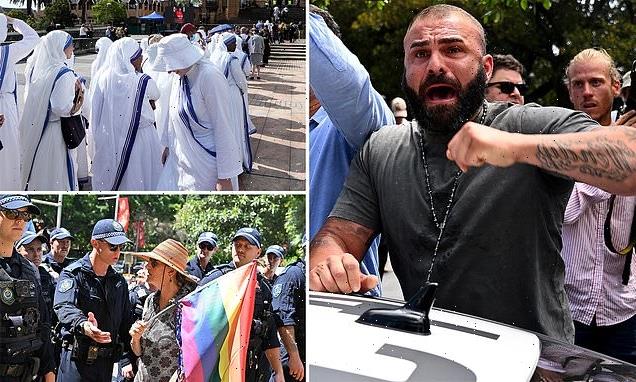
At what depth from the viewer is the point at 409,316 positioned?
1.67m

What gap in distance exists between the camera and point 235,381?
1886 millimetres

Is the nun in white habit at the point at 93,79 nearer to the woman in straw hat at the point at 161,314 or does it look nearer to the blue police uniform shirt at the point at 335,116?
the woman in straw hat at the point at 161,314

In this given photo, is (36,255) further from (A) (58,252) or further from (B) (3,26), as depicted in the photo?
(B) (3,26)

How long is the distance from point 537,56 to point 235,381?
367 cm

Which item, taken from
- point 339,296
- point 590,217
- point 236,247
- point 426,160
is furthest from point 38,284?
point 590,217

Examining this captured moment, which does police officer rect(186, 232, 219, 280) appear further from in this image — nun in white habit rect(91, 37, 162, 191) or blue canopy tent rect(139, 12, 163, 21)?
blue canopy tent rect(139, 12, 163, 21)

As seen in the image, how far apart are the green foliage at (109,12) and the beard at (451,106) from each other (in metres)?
0.71

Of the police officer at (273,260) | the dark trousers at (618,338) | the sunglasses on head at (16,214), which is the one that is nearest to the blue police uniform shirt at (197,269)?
the police officer at (273,260)

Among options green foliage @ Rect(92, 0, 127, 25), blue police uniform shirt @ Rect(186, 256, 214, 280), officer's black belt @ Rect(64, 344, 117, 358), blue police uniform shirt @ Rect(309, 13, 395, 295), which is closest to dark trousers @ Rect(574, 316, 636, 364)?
blue police uniform shirt @ Rect(309, 13, 395, 295)

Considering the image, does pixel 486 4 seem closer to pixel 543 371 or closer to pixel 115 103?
pixel 115 103

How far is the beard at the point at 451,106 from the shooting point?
2174mm

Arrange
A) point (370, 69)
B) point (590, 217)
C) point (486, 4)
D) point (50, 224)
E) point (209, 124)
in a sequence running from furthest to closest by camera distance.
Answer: point (370, 69), point (486, 4), point (590, 217), point (209, 124), point (50, 224)

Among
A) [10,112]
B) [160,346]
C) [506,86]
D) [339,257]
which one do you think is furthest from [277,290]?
[506,86]

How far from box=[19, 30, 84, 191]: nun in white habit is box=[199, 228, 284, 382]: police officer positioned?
0.42 m
